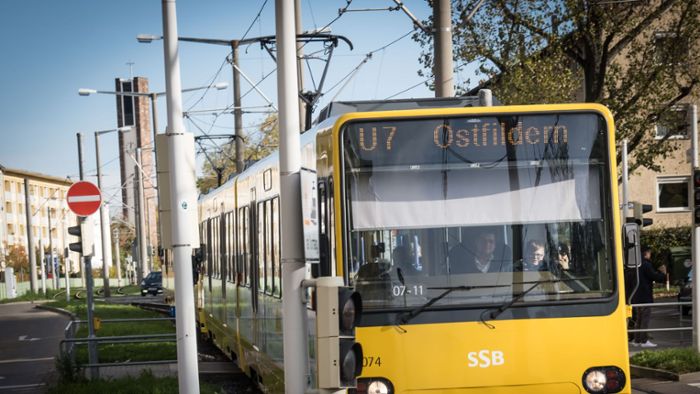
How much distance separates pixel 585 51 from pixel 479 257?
2033 cm

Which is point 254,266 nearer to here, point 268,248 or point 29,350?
point 268,248

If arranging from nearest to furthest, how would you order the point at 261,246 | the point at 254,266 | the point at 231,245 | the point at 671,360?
the point at 261,246 → the point at 254,266 → the point at 671,360 → the point at 231,245

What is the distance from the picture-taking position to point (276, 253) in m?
11.7

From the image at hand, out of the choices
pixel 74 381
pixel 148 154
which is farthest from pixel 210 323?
pixel 148 154

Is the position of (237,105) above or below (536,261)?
above

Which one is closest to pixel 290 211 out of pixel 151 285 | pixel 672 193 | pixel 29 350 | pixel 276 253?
pixel 276 253

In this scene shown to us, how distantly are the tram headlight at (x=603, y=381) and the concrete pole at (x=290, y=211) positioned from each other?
6.97 ft

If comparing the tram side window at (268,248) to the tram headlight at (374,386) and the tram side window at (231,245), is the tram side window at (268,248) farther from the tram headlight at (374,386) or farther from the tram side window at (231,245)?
the tram side window at (231,245)

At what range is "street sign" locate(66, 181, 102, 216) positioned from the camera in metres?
16.2

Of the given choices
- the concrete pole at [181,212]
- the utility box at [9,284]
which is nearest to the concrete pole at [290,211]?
the concrete pole at [181,212]

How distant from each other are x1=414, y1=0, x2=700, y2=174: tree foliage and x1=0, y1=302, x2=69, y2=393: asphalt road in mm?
10941

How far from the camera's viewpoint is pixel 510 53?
26562mm

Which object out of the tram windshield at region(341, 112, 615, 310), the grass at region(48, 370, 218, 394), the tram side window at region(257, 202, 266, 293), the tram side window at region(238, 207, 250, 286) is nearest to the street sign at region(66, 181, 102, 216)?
the tram side window at region(238, 207, 250, 286)

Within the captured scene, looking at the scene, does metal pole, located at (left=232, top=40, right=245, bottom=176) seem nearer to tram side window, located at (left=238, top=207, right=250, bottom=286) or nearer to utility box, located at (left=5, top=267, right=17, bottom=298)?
tram side window, located at (left=238, top=207, right=250, bottom=286)
